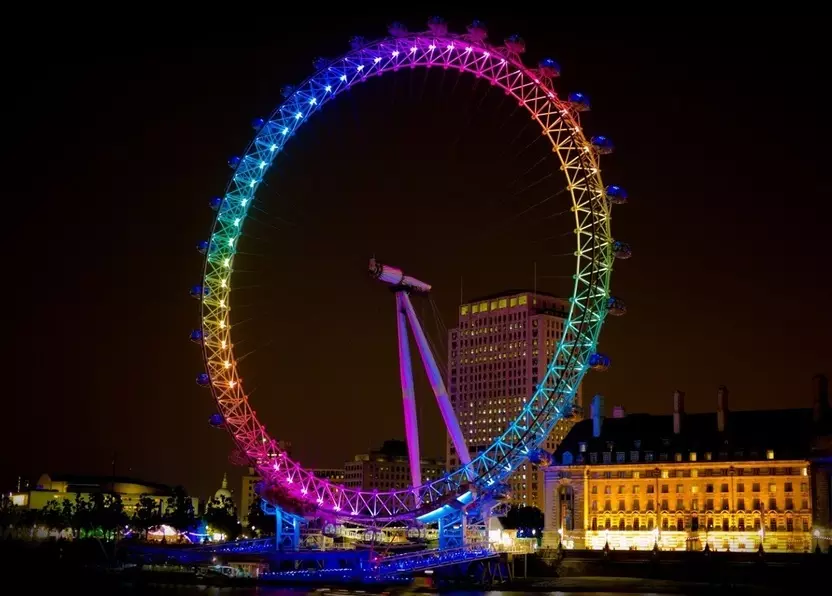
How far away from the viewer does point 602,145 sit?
6781 cm

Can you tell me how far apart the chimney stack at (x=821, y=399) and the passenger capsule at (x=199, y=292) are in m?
59.7

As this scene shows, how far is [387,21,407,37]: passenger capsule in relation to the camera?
6931cm

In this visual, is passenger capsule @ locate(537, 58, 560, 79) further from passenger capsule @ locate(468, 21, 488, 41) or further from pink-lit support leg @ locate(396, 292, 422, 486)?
pink-lit support leg @ locate(396, 292, 422, 486)

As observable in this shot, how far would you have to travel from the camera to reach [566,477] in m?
118

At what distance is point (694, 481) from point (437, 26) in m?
60.3

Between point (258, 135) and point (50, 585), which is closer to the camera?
point (258, 135)

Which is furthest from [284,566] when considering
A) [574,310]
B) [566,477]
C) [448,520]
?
[566,477]

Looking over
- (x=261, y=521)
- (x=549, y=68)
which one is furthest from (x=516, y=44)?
(x=261, y=521)

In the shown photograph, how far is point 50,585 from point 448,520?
3170 cm

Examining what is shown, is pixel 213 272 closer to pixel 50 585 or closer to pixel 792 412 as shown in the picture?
pixel 50 585

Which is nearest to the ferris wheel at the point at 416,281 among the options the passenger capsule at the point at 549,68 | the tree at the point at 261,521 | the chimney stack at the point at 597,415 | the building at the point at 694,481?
the passenger capsule at the point at 549,68

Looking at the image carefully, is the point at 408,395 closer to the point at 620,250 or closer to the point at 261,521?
the point at 620,250

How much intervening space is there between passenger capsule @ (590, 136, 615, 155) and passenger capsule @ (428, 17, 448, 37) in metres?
10.9

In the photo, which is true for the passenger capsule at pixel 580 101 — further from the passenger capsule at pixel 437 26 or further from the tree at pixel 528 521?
the tree at pixel 528 521
